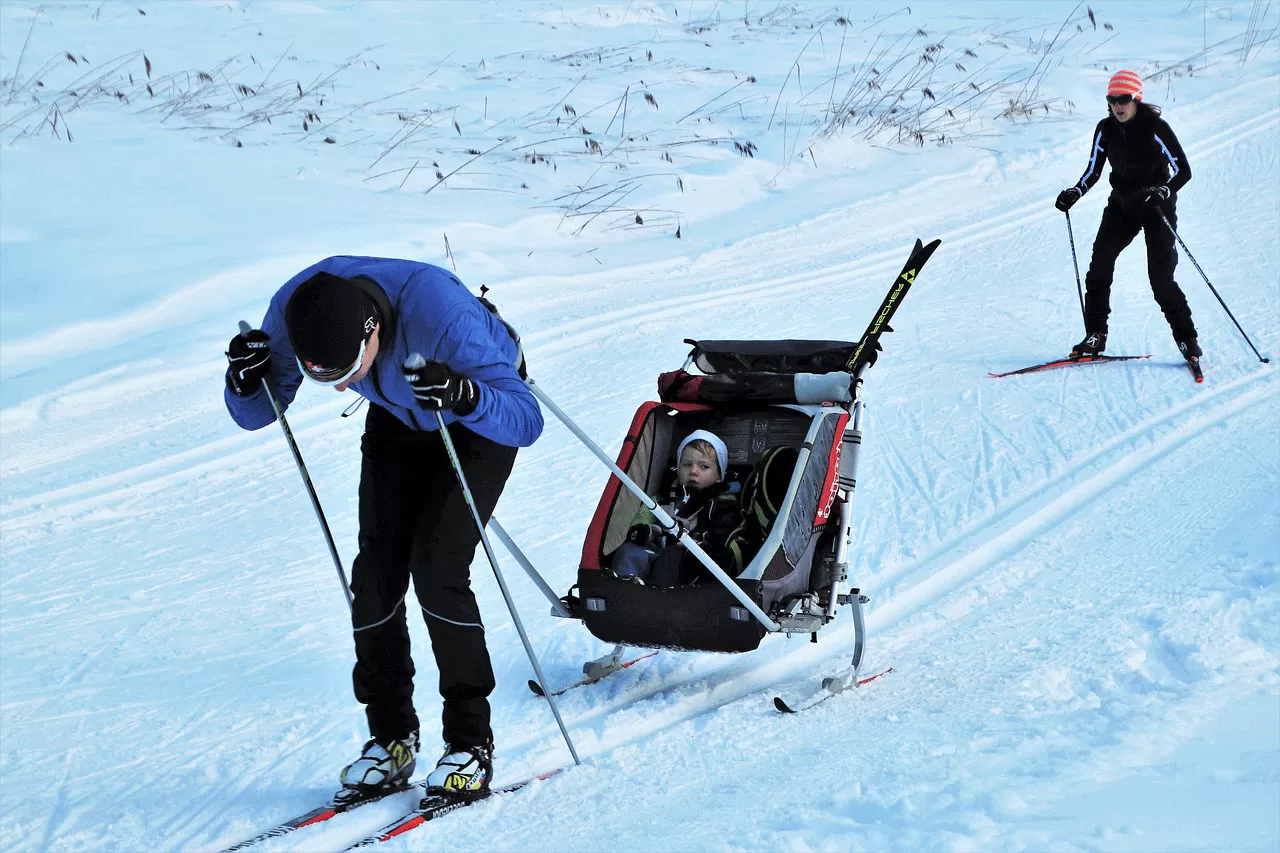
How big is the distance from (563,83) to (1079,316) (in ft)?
29.1

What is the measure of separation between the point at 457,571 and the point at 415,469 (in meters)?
0.32

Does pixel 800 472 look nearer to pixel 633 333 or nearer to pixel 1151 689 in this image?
pixel 1151 689

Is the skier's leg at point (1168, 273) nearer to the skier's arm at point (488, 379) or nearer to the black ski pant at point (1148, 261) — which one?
the black ski pant at point (1148, 261)

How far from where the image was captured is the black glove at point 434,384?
312 cm

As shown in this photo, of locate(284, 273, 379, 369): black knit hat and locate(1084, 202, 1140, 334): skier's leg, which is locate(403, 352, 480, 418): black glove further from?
locate(1084, 202, 1140, 334): skier's leg

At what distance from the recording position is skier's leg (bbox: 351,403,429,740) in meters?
3.60

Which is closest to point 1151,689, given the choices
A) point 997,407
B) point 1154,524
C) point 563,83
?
point 1154,524

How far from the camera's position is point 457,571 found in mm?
3596

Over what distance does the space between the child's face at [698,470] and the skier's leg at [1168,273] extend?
4.12 meters

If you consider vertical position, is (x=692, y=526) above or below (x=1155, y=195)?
below

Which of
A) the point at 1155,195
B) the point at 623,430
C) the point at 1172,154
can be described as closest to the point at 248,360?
the point at 623,430

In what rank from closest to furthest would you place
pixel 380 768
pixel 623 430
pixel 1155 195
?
pixel 380 768 < pixel 623 430 < pixel 1155 195

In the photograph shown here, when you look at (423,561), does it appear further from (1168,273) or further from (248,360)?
(1168,273)

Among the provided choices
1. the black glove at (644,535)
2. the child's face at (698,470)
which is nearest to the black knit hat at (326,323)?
the black glove at (644,535)
